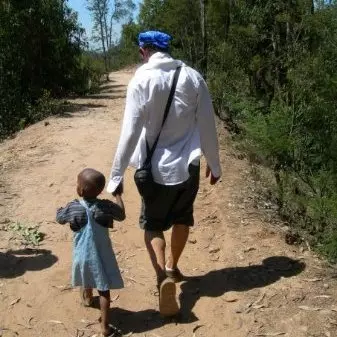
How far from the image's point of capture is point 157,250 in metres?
3.87

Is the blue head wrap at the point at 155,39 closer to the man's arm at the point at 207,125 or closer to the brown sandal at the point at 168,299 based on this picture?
the man's arm at the point at 207,125

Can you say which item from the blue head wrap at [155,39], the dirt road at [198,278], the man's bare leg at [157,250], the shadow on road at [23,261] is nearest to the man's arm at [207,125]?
the blue head wrap at [155,39]

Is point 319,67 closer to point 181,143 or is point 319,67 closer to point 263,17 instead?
point 181,143

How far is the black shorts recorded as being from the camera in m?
3.80

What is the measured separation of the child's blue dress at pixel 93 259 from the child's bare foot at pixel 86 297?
33cm

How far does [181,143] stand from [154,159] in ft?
0.70

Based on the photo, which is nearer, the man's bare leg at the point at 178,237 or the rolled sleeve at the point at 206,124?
the rolled sleeve at the point at 206,124

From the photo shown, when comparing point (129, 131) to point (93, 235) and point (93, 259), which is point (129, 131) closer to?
point (93, 235)

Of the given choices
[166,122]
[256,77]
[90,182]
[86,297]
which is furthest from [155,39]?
[256,77]

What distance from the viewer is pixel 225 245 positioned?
5.00 metres

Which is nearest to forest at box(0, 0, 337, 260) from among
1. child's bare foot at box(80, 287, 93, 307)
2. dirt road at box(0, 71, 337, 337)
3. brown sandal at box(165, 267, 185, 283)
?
dirt road at box(0, 71, 337, 337)

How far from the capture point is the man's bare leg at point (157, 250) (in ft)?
12.4

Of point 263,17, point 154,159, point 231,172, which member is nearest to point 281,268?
point 154,159

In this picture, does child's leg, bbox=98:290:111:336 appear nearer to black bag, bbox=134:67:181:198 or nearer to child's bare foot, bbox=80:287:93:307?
child's bare foot, bbox=80:287:93:307
